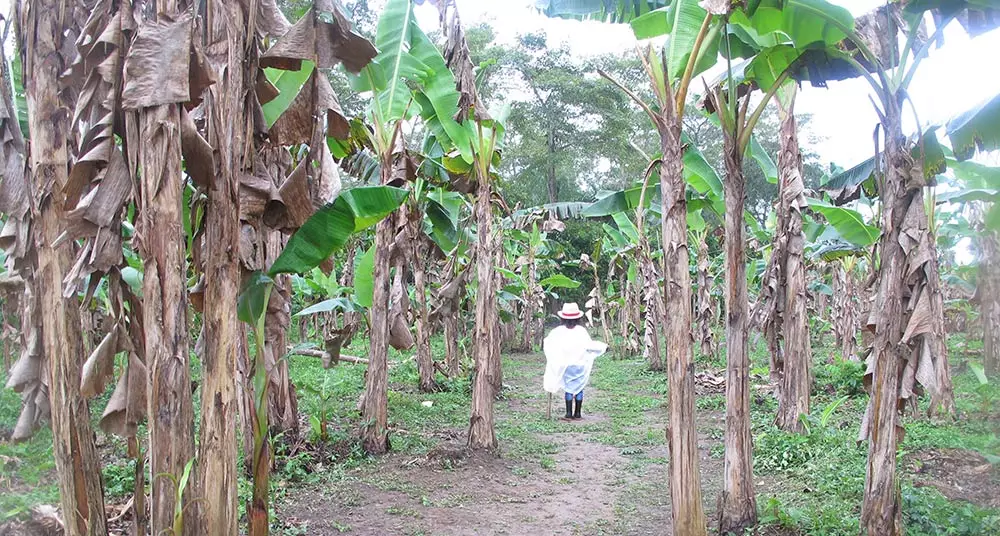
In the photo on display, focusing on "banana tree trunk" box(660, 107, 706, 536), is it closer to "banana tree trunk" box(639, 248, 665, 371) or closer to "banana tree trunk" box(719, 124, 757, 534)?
"banana tree trunk" box(719, 124, 757, 534)

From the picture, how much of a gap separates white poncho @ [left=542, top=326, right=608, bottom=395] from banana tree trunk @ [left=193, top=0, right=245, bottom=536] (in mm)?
7109

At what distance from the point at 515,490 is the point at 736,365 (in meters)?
2.73

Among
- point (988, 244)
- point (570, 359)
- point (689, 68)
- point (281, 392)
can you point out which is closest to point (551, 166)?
point (570, 359)

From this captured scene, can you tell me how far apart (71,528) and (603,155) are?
28.1 m

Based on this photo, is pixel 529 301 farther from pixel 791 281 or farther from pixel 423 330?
pixel 791 281

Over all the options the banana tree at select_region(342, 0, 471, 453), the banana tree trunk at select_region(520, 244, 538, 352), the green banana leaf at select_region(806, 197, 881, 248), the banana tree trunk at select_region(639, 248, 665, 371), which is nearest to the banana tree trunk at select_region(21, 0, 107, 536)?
the banana tree at select_region(342, 0, 471, 453)

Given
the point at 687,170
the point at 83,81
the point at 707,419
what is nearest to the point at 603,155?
the point at 707,419

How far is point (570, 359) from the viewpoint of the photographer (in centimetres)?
998

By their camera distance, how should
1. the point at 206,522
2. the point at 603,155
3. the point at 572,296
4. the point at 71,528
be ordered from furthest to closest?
the point at 572,296 → the point at 603,155 → the point at 71,528 → the point at 206,522

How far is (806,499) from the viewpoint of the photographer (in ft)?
18.8

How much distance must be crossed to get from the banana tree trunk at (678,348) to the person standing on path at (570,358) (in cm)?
545

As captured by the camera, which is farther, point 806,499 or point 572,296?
point 572,296

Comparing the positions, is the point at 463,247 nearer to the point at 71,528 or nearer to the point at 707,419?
A: the point at 707,419

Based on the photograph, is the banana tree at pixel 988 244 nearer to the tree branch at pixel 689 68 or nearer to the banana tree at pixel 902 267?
the banana tree at pixel 902 267
